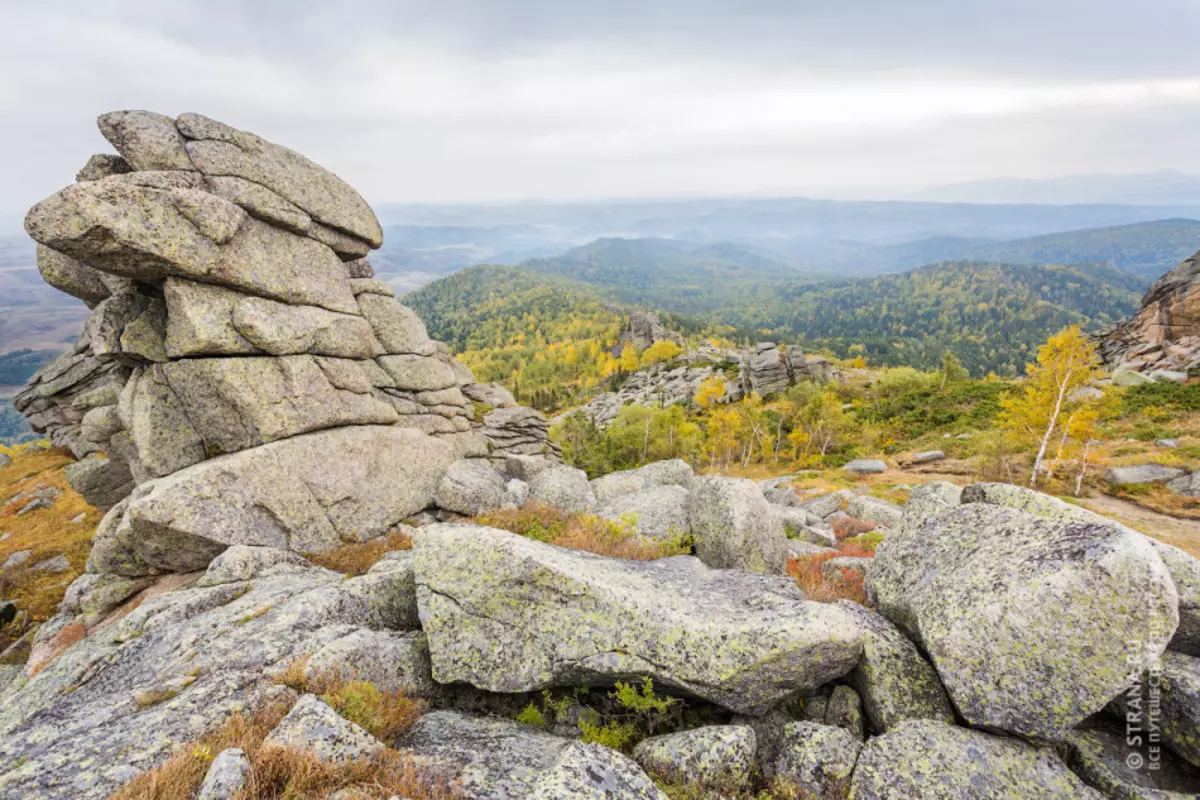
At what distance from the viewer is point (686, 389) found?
5448 inches

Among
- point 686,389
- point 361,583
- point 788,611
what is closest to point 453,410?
point 361,583

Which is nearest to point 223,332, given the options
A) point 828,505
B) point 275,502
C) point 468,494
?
point 275,502

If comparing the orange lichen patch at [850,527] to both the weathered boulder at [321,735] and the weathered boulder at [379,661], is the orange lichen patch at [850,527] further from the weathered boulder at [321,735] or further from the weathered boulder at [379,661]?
the weathered boulder at [321,735]

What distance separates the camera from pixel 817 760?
26.9 ft

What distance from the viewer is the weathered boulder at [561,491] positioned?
2471 cm

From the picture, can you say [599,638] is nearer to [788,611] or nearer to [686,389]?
[788,611]

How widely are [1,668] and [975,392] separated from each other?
333 ft

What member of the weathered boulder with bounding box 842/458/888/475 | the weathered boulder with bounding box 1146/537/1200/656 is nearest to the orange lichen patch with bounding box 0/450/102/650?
the weathered boulder with bounding box 1146/537/1200/656

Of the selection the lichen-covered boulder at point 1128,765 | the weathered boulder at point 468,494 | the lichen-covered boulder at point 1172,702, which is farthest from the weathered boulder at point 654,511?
the lichen-covered boulder at point 1172,702

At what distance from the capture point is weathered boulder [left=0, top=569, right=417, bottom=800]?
704 centimetres

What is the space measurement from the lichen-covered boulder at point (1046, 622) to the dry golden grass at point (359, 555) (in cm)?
1553

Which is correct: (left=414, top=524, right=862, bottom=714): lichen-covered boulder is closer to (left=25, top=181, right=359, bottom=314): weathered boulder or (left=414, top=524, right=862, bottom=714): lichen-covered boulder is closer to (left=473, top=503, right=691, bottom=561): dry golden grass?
(left=473, top=503, right=691, bottom=561): dry golden grass

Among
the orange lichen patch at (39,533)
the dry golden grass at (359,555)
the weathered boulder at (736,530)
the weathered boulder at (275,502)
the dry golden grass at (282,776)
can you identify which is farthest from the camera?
the orange lichen patch at (39,533)

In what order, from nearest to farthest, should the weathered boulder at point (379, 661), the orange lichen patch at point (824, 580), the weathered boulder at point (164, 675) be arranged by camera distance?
the weathered boulder at point (164, 675), the weathered boulder at point (379, 661), the orange lichen patch at point (824, 580)
